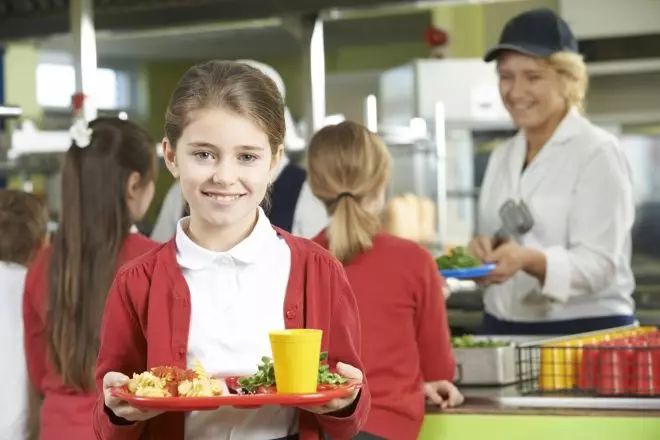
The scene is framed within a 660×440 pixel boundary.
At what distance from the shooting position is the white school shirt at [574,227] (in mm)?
3193

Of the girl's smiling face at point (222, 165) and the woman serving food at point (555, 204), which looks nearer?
the girl's smiling face at point (222, 165)

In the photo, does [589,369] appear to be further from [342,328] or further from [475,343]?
[342,328]

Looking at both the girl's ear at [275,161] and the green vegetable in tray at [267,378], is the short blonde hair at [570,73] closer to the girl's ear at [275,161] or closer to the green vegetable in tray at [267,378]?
the girl's ear at [275,161]

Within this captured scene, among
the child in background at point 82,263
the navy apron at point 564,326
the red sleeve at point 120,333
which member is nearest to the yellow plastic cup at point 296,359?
the red sleeve at point 120,333

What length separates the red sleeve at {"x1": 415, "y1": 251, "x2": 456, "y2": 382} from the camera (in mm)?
2598

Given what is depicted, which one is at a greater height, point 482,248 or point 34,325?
point 482,248

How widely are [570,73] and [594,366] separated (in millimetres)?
1034

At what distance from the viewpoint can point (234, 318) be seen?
1.74m

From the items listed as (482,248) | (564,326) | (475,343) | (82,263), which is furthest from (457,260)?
(82,263)

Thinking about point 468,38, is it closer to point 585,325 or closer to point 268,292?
point 585,325

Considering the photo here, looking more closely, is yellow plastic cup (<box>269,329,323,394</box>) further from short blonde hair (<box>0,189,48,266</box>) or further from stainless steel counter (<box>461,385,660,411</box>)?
short blonde hair (<box>0,189,48,266</box>)

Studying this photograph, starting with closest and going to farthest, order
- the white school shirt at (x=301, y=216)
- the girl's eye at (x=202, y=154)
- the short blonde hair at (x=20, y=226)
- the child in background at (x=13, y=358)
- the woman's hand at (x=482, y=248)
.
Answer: the girl's eye at (x=202, y=154), the child in background at (x=13, y=358), the short blonde hair at (x=20, y=226), the woman's hand at (x=482, y=248), the white school shirt at (x=301, y=216)

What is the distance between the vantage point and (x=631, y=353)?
2617 millimetres

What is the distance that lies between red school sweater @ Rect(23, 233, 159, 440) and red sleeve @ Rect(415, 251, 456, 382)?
60 centimetres
